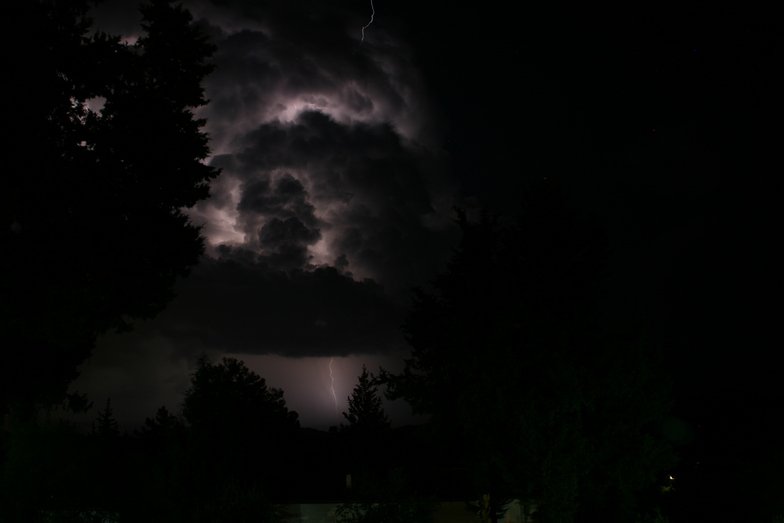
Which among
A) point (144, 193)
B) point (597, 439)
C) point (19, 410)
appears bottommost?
point (597, 439)

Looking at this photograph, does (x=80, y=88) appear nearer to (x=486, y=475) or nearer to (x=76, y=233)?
(x=76, y=233)

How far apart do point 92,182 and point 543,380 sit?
51.5ft

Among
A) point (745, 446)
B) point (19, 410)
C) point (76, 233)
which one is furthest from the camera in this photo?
point (745, 446)

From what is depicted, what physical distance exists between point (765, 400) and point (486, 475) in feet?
158

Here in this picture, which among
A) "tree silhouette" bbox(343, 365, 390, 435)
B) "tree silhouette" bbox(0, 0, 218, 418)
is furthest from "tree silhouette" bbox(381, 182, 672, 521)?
"tree silhouette" bbox(343, 365, 390, 435)

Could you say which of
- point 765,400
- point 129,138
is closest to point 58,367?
point 129,138

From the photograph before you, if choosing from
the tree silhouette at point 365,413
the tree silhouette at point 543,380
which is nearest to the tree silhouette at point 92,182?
the tree silhouette at point 543,380

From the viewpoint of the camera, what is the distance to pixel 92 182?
13.5 metres

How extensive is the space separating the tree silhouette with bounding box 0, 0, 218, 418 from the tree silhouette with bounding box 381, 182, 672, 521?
1168 cm

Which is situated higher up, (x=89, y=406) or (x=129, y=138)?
(x=129, y=138)

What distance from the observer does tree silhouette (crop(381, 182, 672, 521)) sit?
16.6 metres

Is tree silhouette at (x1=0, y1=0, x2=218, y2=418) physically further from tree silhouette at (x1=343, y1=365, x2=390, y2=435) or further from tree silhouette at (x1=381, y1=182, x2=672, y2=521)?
tree silhouette at (x1=343, y1=365, x2=390, y2=435)

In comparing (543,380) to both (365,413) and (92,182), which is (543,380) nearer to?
(92,182)

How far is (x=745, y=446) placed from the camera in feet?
111
